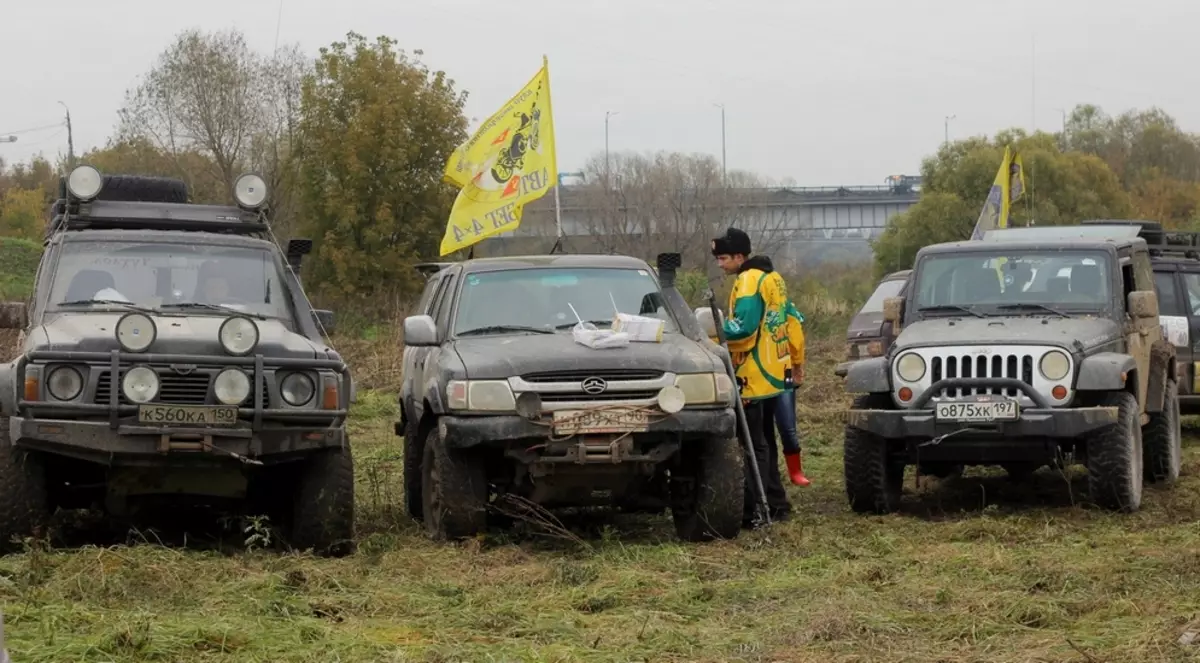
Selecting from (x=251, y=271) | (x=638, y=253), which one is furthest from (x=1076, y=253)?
(x=638, y=253)

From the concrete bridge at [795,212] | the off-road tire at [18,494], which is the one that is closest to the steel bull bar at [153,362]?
the off-road tire at [18,494]

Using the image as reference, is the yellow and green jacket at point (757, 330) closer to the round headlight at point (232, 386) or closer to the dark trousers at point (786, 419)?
the dark trousers at point (786, 419)

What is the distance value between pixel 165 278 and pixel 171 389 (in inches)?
55.4

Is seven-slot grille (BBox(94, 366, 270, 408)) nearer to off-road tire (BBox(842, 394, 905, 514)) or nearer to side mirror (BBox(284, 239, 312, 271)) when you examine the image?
side mirror (BBox(284, 239, 312, 271))

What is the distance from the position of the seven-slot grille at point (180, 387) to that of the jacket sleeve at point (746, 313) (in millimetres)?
3350

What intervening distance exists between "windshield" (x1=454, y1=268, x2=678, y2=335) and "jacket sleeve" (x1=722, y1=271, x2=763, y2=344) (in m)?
0.58

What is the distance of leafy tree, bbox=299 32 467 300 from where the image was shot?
36.8 m

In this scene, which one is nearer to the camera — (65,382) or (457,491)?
(65,382)

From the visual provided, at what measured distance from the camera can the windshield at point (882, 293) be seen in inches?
731

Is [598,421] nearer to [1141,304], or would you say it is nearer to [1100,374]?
[1100,374]

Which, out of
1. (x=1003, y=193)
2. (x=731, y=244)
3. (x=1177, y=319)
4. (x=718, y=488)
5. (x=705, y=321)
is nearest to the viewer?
(x=718, y=488)

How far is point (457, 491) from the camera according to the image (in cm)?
905

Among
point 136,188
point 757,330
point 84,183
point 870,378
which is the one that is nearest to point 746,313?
point 757,330

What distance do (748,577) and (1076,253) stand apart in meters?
4.50
